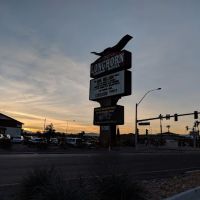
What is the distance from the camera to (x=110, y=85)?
45344 millimetres

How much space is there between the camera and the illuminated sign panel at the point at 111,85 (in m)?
42.9

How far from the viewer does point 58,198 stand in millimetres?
6336

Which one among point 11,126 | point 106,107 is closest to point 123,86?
point 106,107

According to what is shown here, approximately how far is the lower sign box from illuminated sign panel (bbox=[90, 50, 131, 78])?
13.9 feet

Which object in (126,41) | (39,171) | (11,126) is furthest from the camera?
(11,126)

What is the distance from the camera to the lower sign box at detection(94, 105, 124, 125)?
148ft

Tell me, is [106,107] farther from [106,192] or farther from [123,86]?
[106,192]

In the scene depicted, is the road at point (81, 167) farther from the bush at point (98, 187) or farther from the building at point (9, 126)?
the building at point (9, 126)

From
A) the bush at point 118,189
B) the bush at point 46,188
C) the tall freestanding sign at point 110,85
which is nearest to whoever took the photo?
the bush at point 46,188

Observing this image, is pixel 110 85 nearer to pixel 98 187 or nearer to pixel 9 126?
pixel 98 187

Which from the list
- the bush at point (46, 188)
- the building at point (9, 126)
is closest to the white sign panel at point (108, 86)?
the bush at point (46, 188)

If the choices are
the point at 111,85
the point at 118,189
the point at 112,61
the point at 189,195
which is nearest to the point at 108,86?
the point at 111,85

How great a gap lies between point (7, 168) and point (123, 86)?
2813 cm

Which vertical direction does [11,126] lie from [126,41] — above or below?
below
